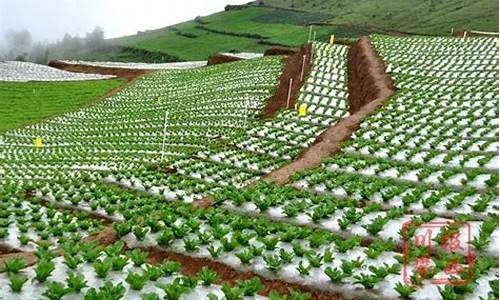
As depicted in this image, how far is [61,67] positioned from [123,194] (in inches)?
2835

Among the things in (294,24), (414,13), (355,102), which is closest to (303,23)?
(294,24)

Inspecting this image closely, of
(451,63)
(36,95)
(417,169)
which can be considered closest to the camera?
(417,169)

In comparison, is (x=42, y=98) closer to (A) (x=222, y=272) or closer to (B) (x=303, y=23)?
(A) (x=222, y=272)

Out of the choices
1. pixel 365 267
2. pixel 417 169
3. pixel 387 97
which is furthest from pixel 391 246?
pixel 387 97

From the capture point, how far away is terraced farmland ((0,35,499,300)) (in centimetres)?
1003

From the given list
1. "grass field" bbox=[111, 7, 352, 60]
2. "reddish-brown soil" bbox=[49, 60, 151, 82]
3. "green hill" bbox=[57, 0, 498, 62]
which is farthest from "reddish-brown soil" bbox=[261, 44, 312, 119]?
"green hill" bbox=[57, 0, 498, 62]

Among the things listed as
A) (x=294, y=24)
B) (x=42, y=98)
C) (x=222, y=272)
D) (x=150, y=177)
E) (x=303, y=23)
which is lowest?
(x=42, y=98)

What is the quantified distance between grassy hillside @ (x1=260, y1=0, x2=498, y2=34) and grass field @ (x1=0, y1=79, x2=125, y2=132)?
84787 millimetres

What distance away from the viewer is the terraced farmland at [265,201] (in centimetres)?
1003

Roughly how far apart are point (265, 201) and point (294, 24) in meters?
128

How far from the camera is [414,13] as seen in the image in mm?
141250

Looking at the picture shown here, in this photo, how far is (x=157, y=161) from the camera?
28.7 metres

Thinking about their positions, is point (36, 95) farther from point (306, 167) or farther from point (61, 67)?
point (306, 167)

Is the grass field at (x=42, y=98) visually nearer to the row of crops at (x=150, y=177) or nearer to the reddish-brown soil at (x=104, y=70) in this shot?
the row of crops at (x=150, y=177)
